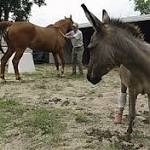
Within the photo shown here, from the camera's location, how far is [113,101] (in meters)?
9.91

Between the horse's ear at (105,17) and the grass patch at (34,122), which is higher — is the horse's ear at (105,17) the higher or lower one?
the higher one

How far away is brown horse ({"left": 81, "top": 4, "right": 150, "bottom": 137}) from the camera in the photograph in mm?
4840

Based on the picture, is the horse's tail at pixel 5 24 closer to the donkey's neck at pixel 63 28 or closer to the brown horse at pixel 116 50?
the donkey's neck at pixel 63 28

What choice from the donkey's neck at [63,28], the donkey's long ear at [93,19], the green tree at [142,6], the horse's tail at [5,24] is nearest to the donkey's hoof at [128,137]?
the donkey's long ear at [93,19]

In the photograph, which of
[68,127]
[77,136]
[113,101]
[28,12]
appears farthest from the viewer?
[28,12]

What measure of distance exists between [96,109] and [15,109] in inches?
61.2

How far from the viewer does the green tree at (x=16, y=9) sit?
104 ft

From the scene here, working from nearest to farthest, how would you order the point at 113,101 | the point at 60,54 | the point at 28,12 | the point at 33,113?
1. the point at 33,113
2. the point at 113,101
3. the point at 60,54
4. the point at 28,12

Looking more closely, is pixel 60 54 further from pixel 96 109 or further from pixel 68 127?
pixel 68 127

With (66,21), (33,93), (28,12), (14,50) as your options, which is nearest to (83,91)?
(33,93)

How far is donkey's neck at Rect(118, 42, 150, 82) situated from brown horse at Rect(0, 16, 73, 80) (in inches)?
358

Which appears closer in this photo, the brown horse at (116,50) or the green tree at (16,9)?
the brown horse at (116,50)

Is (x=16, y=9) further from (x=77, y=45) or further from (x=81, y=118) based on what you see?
(x=81, y=118)

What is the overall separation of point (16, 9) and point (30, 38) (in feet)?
58.7
